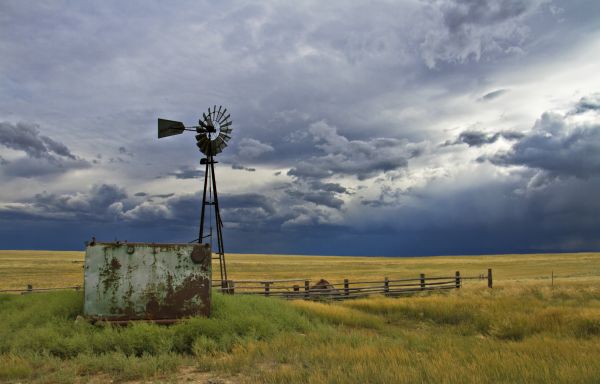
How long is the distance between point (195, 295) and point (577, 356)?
889cm

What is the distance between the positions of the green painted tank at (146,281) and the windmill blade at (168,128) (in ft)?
20.4

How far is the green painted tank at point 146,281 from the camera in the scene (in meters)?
11.9

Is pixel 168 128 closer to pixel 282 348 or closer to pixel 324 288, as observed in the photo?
pixel 282 348

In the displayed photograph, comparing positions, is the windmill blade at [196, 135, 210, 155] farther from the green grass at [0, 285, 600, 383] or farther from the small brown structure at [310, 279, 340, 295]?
the small brown structure at [310, 279, 340, 295]

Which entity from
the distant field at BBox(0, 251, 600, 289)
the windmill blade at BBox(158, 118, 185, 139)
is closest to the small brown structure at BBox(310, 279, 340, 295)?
the windmill blade at BBox(158, 118, 185, 139)

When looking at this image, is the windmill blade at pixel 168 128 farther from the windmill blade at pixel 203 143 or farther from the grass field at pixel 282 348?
the grass field at pixel 282 348

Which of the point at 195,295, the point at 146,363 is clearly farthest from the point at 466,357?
the point at 195,295

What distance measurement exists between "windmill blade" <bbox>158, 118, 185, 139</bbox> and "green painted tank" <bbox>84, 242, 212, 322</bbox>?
6220mm

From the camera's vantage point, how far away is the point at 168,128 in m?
17.5

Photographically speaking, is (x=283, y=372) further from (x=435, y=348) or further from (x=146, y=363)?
(x=435, y=348)

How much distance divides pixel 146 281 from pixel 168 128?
716cm

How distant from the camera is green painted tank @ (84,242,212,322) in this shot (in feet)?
39.2

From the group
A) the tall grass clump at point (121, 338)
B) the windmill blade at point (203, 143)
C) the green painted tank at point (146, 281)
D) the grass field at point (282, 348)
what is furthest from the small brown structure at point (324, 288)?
the green painted tank at point (146, 281)

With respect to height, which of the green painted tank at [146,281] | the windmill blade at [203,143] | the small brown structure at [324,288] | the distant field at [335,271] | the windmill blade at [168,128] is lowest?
the distant field at [335,271]
